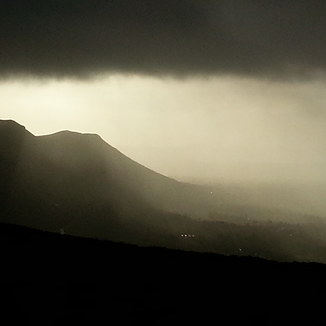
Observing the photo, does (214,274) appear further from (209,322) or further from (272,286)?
(209,322)

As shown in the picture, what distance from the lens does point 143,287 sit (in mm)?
26453

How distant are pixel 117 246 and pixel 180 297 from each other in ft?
42.5

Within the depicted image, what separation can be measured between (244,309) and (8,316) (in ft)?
36.6

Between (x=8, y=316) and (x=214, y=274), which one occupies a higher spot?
(x=214, y=274)

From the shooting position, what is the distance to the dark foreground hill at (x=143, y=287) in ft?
72.4

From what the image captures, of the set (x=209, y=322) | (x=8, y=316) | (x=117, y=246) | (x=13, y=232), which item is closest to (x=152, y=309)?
(x=209, y=322)

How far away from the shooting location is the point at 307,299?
1060 inches

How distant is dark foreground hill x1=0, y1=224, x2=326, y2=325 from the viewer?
22058 mm

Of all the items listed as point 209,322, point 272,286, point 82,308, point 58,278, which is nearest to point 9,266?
point 58,278

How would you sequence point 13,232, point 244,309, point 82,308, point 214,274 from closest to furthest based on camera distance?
point 82,308 < point 244,309 < point 214,274 < point 13,232

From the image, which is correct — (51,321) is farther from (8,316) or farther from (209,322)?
(209,322)

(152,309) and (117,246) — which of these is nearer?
(152,309)

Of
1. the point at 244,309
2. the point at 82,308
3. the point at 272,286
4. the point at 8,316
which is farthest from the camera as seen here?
the point at 272,286

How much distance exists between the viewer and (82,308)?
22.3 meters
